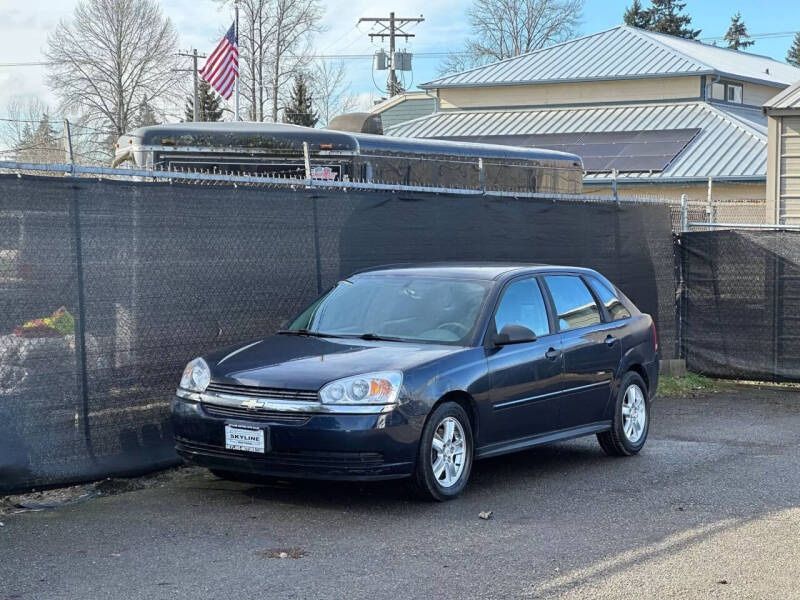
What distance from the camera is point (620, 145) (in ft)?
116

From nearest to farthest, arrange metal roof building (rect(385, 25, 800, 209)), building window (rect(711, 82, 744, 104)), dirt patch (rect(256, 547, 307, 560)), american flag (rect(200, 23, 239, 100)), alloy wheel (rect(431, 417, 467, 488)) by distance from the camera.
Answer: dirt patch (rect(256, 547, 307, 560)) < alloy wheel (rect(431, 417, 467, 488)) < american flag (rect(200, 23, 239, 100)) < metal roof building (rect(385, 25, 800, 209)) < building window (rect(711, 82, 744, 104))

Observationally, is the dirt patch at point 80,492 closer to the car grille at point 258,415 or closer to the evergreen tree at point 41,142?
the car grille at point 258,415

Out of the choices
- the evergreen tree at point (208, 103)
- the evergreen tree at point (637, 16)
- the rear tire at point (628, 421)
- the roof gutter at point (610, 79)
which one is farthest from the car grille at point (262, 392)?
the evergreen tree at point (637, 16)

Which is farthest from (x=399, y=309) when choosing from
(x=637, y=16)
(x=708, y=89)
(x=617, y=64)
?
(x=637, y=16)

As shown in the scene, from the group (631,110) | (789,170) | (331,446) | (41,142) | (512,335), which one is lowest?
(331,446)

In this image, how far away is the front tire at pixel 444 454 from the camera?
24.2 feet

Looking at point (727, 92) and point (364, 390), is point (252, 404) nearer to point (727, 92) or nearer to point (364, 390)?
point (364, 390)

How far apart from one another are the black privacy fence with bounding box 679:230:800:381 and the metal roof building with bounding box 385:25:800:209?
56.5ft

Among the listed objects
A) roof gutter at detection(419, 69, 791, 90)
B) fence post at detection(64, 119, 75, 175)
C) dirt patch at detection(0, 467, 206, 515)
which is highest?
roof gutter at detection(419, 69, 791, 90)

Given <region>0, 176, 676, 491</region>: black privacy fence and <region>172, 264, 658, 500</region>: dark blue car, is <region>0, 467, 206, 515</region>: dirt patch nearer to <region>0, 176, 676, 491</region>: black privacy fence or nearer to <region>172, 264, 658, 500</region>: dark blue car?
<region>0, 176, 676, 491</region>: black privacy fence

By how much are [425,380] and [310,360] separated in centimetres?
76

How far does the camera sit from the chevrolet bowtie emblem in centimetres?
725

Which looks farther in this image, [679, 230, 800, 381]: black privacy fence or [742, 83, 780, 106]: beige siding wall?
[742, 83, 780, 106]: beige siding wall

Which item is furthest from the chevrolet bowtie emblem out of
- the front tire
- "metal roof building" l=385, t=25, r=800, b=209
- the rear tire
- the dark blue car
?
"metal roof building" l=385, t=25, r=800, b=209
